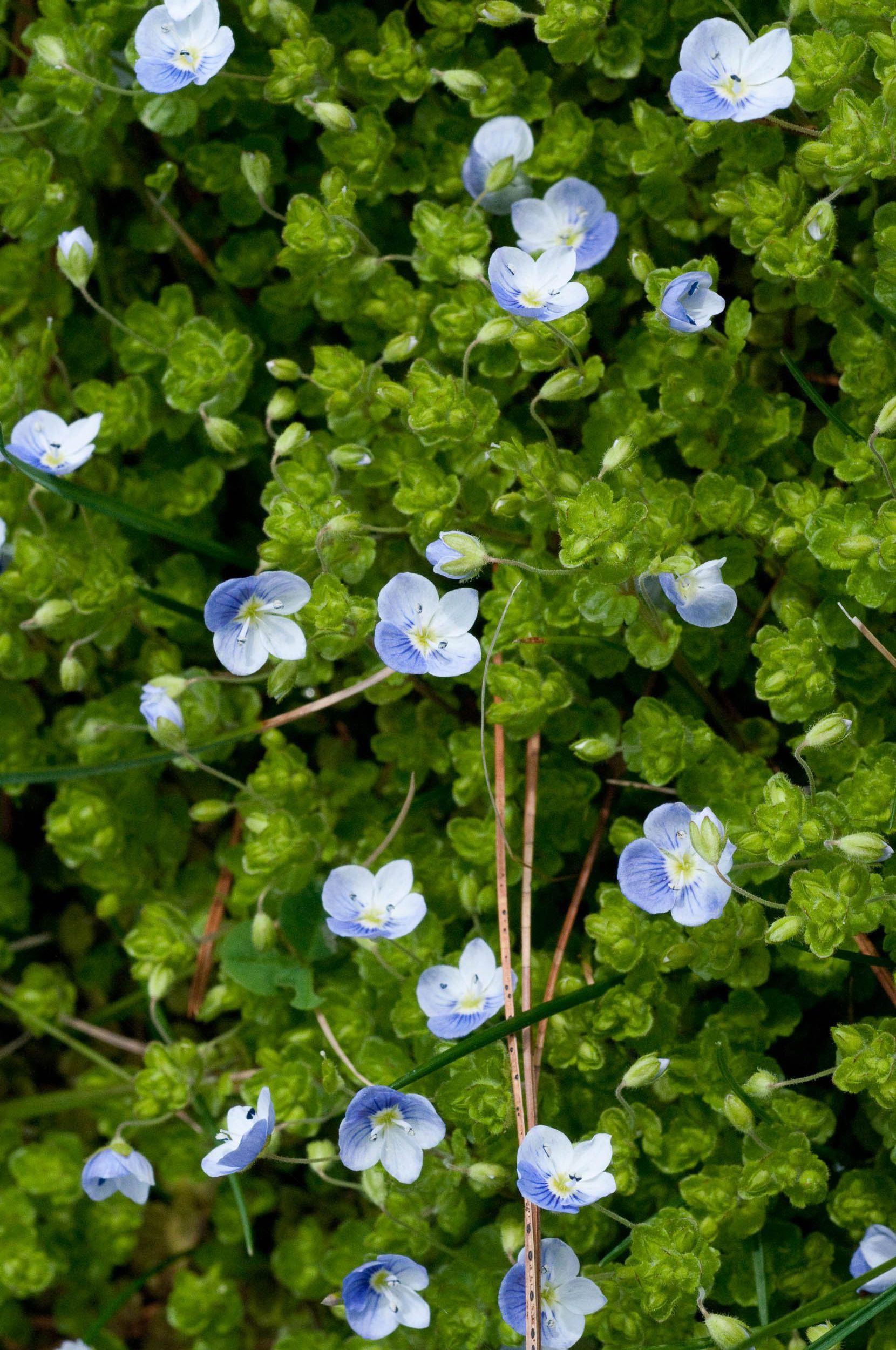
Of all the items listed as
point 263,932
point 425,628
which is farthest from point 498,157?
point 263,932

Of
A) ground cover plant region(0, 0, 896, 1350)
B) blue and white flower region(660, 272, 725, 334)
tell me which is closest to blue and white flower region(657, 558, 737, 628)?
ground cover plant region(0, 0, 896, 1350)

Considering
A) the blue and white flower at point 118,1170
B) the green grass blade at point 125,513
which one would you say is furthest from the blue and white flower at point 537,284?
the blue and white flower at point 118,1170

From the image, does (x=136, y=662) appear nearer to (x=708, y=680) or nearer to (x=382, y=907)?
(x=382, y=907)

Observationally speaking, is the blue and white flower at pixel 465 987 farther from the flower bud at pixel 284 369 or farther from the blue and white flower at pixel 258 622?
the flower bud at pixel 284 369

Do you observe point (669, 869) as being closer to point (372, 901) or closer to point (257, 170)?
point (372, 901)

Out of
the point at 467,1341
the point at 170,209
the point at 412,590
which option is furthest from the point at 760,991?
the point at 170,209
